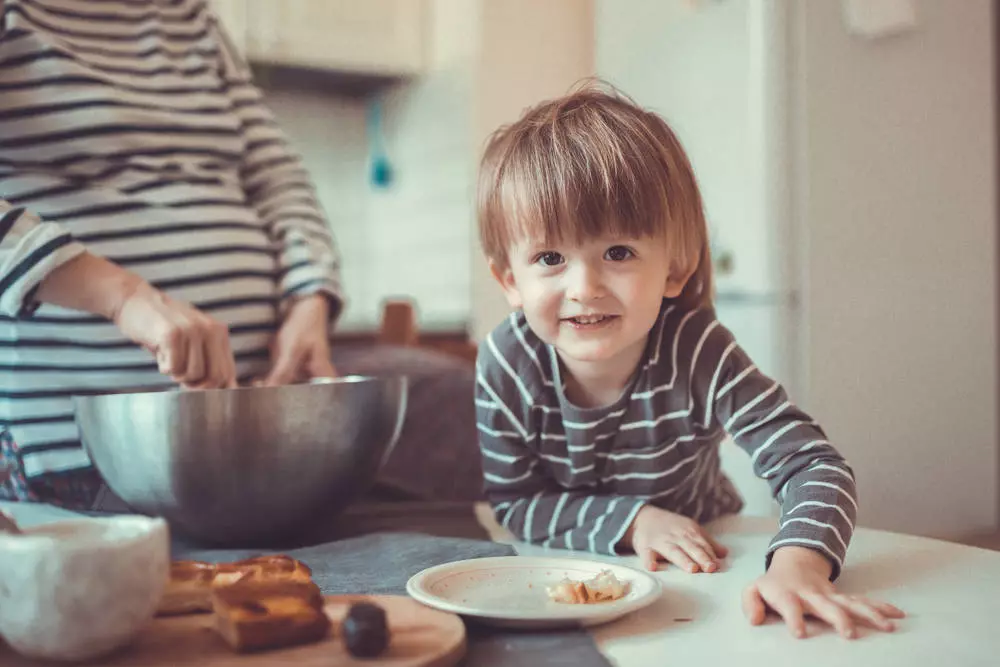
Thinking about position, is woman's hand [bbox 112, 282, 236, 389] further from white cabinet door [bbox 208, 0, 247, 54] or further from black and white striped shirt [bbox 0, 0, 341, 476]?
white cabinet door [bbox 208, 0, 247, 54]

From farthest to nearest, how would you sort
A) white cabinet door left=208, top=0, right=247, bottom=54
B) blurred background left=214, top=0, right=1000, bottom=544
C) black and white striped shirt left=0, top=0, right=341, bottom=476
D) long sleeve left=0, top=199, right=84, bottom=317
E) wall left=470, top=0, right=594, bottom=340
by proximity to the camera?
wall left=470, top=0, right=594, bottom=340 < white cabinet door left=208, top=0, right=247, bottom=54 < blurred background left=214, top=0, right=1000, bottom=544 < black and white striped shirt left=0, top=0, right=341, bottom=476 < long sleeve left=0, top=199, right=84, bottom=317

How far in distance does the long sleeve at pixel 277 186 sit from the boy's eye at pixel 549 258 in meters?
0.40

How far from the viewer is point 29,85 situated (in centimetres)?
102

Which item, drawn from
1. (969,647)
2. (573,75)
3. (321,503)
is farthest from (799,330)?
(969,647)

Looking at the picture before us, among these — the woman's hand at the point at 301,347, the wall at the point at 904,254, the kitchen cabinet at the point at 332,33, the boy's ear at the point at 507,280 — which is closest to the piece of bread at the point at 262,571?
the boy's ear at the point at 507,280

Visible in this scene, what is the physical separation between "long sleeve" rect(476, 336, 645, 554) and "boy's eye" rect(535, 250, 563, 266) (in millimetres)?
142

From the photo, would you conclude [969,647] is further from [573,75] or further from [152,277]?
[573,75]

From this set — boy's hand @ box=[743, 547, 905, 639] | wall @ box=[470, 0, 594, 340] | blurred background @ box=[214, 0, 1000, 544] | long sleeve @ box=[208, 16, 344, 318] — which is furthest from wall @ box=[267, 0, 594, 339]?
boy's hand @ box=[743, 547, 905, 639]

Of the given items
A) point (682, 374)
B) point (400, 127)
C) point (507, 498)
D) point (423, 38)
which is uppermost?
point (423, 38)

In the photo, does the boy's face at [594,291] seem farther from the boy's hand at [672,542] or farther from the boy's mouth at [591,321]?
the boy's hand at [672,542]

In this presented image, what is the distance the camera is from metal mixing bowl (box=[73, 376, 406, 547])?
2.44 feet

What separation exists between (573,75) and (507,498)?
2275mm

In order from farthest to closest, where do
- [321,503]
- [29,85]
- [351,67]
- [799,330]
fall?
[351,67] < [799,330] < [29,85] < [321,503]

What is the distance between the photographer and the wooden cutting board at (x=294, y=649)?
0.46 m
